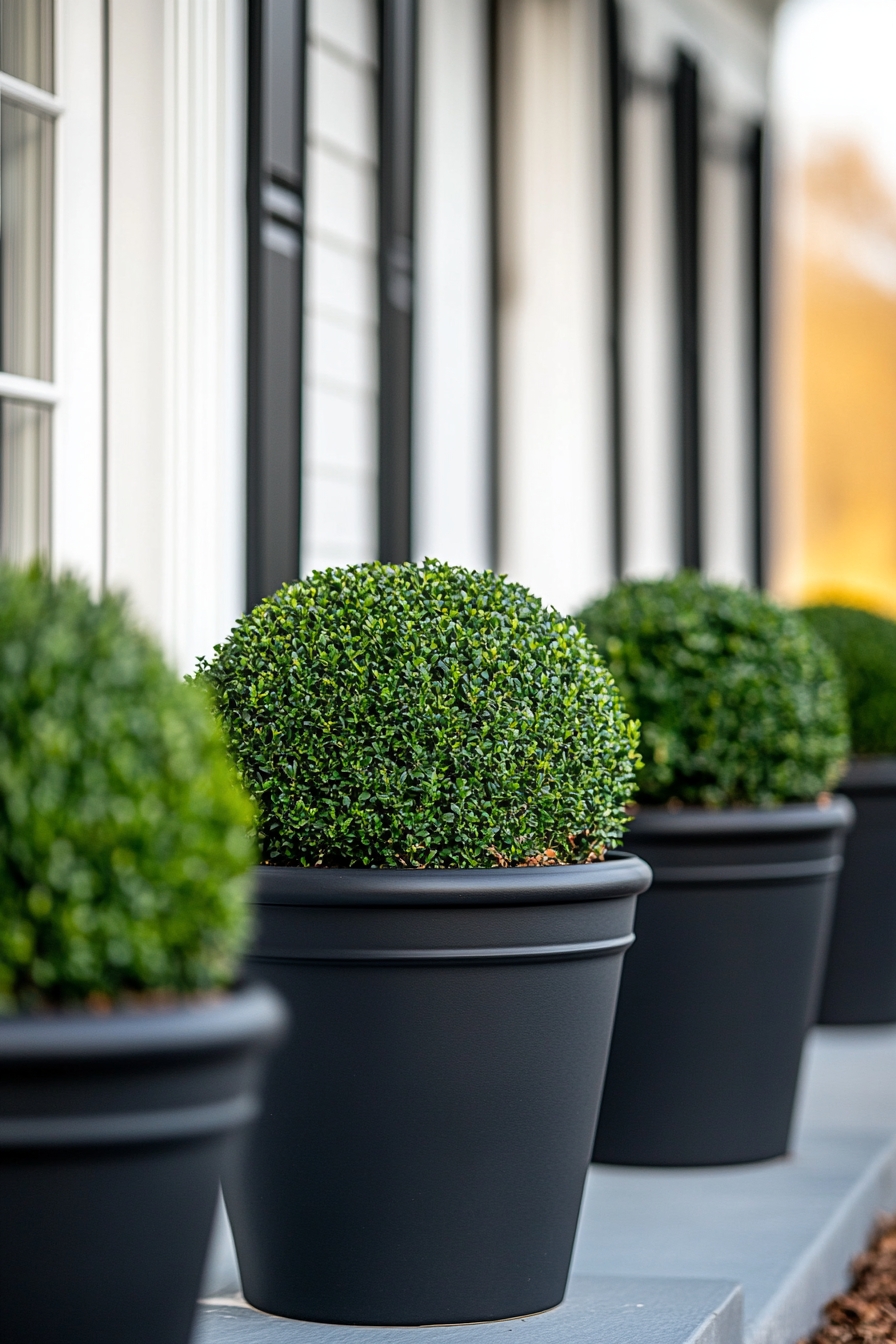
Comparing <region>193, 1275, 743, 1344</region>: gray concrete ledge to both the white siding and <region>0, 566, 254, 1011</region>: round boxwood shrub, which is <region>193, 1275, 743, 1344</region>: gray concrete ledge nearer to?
<region>0, 566, 254, 1011</region>: round boxwood shrub

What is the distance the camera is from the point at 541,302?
5.41 metres

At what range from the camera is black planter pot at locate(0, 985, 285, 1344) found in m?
1.34

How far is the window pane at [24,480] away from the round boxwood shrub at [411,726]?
2.24 feet

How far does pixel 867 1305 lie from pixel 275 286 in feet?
7.06

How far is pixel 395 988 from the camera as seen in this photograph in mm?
2168

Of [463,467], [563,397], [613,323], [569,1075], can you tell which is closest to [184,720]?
[569,1075]

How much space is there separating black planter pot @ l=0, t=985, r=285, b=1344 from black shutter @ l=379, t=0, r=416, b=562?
9.10ft

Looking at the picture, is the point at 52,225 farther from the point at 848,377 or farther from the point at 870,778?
the point at 848,377

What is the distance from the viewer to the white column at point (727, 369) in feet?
23.7

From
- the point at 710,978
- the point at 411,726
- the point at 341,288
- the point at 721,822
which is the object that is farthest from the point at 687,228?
the point at 411,726

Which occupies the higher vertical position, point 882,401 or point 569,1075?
point 882,401

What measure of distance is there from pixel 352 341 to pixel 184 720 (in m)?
3.24

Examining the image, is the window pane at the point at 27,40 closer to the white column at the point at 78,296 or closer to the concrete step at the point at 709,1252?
the white column at the point at 78,296

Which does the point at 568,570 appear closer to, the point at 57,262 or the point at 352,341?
the point at 352,341
